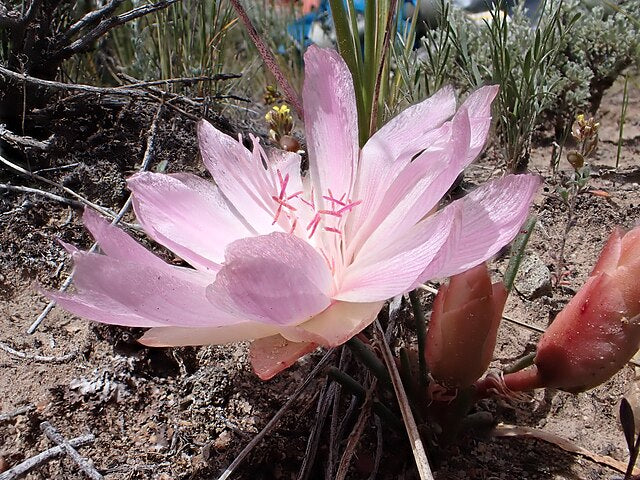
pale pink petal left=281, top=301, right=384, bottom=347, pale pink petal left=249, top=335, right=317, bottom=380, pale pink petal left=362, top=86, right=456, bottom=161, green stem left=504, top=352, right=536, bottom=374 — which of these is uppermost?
pale pink petal left=362, top=86, right=456, bottom=161

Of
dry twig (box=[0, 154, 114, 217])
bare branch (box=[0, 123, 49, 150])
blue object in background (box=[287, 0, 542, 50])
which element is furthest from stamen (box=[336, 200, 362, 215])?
blue object in background (box=[287, 0, 542, 50])

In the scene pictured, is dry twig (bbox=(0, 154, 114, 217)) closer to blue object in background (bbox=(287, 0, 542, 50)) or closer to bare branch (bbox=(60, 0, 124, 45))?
bare branch (bbox=(60, 0, 124, 45))

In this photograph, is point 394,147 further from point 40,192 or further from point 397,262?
point 40,192

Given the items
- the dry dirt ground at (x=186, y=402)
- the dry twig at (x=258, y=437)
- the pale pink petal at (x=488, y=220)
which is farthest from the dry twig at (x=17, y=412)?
the pale pink petal at (x=488, y=220)

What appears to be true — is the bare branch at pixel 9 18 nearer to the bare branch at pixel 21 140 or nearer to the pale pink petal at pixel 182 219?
the bare branch at pixel 21 140

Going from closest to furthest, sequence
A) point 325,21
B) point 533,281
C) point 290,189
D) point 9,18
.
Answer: point 290,189, point 533,281, point 9,18, point 325,21

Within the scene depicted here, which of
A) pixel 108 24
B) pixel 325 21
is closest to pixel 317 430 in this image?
pixel 108 24
